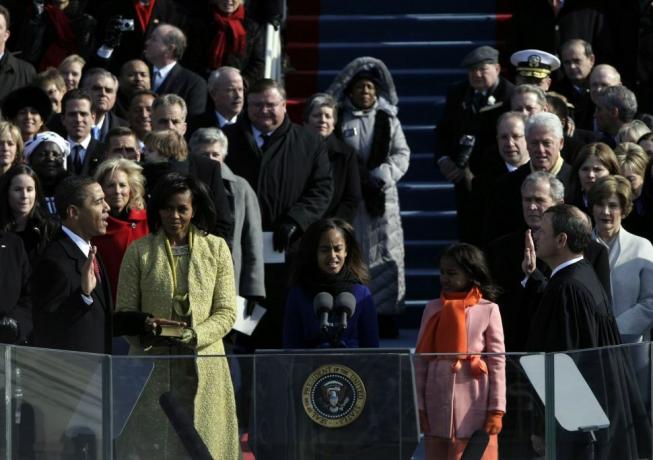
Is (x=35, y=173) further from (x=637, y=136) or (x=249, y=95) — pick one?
(x=637, y=136)

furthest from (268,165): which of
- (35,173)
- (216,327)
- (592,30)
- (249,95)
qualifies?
(592,30)

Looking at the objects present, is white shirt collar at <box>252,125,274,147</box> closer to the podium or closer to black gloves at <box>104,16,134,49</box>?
black gloves at <box>104,16,134,49</box>

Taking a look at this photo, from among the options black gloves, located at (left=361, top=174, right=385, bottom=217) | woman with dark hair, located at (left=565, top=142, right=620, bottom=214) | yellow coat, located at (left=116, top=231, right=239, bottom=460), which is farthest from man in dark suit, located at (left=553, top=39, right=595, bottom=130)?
yellow coat, located at (left=116, top=231, right=239, bottom=460)

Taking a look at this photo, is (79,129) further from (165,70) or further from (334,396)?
(334,396)

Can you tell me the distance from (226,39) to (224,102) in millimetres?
2131

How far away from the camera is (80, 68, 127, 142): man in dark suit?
13000mm

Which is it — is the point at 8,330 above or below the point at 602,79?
below

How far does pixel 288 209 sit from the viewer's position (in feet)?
39.5

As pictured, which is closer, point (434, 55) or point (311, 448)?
point (311, 448)

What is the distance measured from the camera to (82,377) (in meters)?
7.76

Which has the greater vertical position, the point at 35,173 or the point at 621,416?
the point at 35,173

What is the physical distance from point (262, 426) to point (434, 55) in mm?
9588

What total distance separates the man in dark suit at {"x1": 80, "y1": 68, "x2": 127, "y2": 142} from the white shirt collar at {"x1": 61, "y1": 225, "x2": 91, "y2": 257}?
11.2 ft

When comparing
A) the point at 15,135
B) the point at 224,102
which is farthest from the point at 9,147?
the point at 224,102
